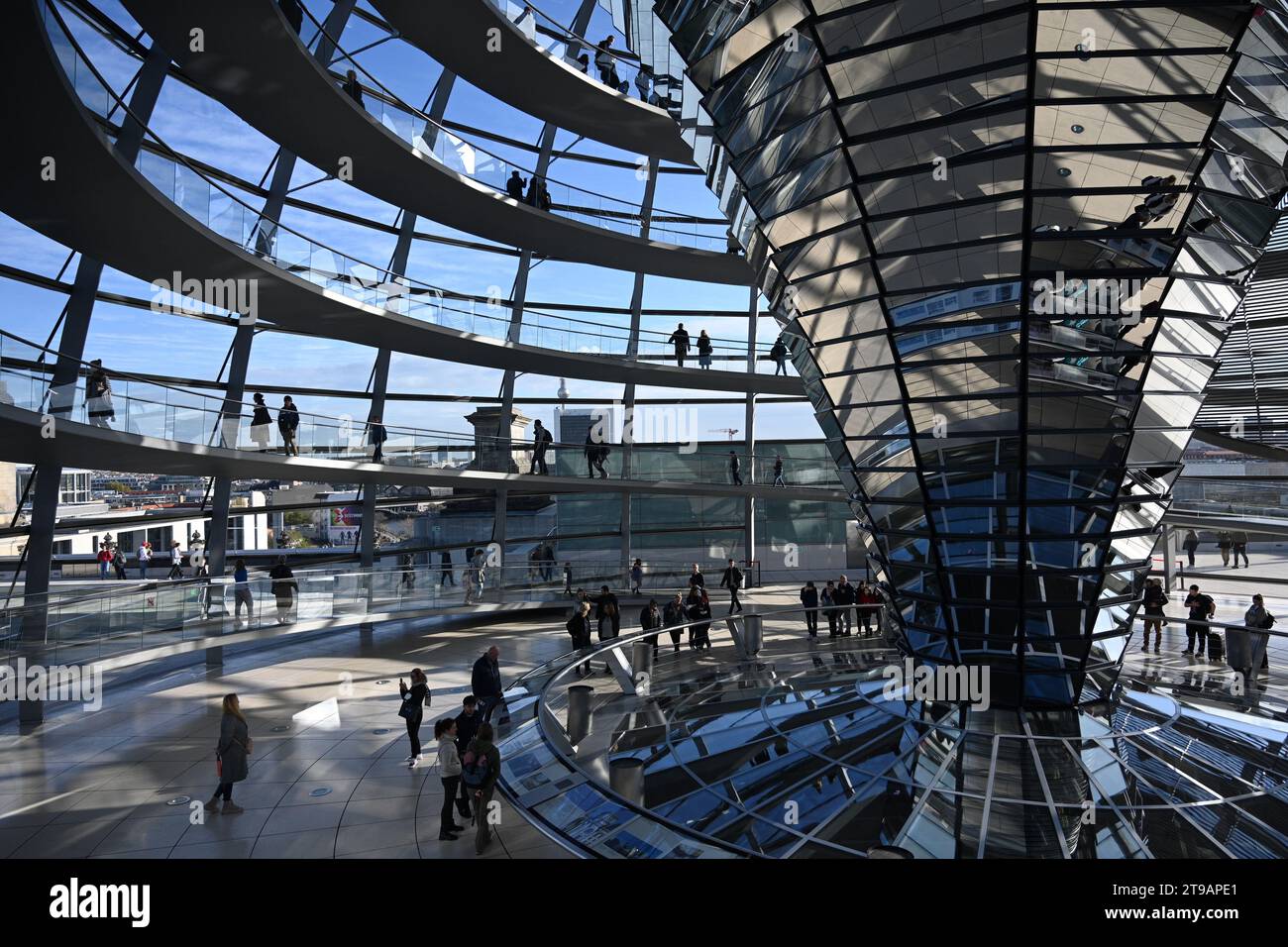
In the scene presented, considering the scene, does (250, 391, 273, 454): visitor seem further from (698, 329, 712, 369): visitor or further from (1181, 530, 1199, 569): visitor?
(1181, 530, 1199, 569): visitor

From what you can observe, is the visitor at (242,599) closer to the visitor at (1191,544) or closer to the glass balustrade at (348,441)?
the glass balustrade at (348,441)

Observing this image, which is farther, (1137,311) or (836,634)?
(836,634)

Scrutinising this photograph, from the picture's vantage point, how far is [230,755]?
9492 mm

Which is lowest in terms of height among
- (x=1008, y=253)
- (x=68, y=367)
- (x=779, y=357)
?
(x=68, y=367)

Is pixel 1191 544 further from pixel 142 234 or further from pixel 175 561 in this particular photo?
pixel 142 234

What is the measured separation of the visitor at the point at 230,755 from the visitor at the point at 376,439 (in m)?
12.3

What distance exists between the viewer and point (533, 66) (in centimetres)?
2223

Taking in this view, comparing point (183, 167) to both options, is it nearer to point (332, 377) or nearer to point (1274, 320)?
point (332, 377)

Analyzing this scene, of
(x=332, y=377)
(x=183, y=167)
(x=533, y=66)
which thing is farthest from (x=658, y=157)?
(x=183, y=167)

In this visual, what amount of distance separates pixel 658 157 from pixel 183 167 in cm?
1665

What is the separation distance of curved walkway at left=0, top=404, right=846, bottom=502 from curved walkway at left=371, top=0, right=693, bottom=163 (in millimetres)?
10473

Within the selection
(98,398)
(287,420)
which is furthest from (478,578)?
(98,398)

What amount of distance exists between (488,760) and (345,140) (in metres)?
15.8
